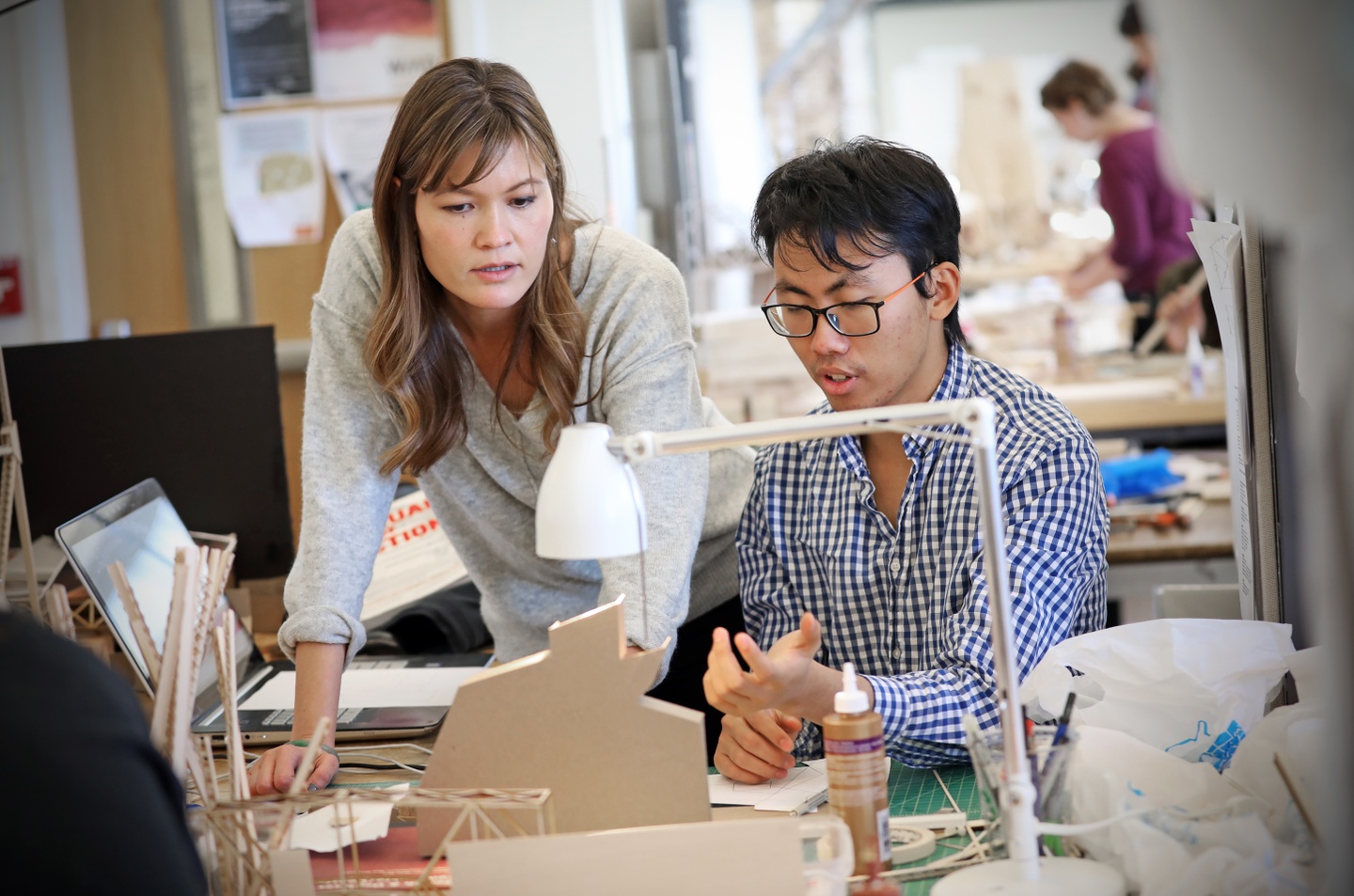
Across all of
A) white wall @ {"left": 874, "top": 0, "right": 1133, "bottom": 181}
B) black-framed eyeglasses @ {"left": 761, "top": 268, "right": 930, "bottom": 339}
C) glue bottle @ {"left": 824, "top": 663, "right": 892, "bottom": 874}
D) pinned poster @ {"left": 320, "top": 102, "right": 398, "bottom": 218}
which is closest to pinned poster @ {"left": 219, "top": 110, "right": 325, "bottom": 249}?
pinned poster @ {"left": 320, "top": 102, "right": 398, "bottom": 218}

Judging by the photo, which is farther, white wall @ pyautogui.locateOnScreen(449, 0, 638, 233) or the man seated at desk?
white wall @ pyautogui.locateOnScreen(449, 0, 638, 233)

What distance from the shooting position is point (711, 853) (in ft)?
2.96

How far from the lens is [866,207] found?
1412 mm

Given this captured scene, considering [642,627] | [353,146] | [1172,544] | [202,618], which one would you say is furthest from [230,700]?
[353,146]

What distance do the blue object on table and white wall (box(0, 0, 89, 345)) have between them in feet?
8.08

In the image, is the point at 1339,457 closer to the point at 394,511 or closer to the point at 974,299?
the point at 394,511

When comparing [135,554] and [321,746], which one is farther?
[135,554]

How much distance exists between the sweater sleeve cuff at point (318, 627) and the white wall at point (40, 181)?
6.79 ft

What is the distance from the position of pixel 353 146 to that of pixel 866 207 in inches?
75.8

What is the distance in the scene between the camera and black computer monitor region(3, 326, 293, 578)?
1943 mm

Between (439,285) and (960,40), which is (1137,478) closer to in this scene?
(439,285)

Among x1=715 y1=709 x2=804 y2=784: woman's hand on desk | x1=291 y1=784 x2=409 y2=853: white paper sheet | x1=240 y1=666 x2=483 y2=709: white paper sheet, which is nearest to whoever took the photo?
x1=291 y1=784 x2=409 y2=853: white paper sheet

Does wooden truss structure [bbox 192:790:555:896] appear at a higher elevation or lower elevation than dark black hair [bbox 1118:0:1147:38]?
lower

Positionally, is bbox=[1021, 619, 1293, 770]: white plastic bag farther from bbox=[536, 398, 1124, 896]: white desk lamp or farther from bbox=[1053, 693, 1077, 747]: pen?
bbox=[536, 398, 1124, 896]: white desk lamp
